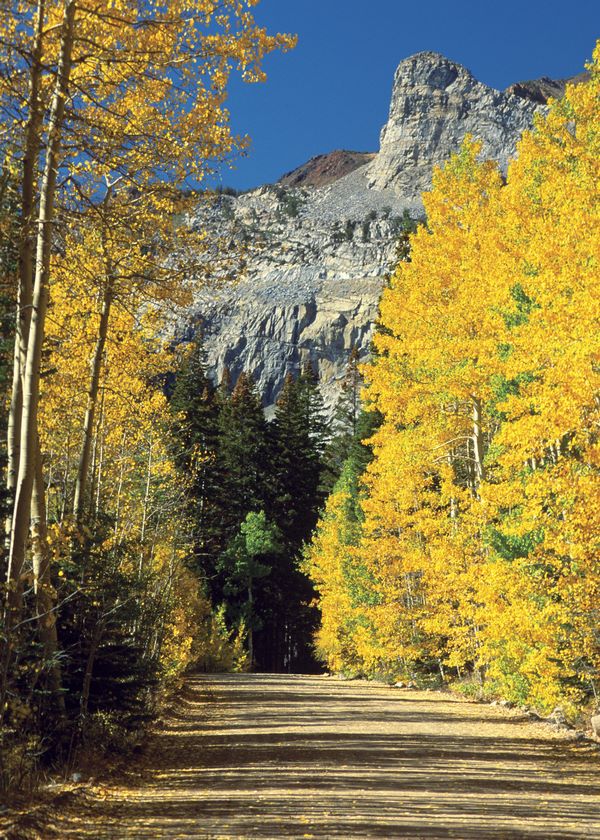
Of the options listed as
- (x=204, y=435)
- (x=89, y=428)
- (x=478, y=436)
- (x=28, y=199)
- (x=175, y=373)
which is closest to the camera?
(x=28, y=199)

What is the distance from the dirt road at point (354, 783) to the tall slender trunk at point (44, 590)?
3.99ft

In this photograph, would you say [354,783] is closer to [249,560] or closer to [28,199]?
[28,199]

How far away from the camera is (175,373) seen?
16.5 metres

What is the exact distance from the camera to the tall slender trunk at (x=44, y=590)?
24.0 ft

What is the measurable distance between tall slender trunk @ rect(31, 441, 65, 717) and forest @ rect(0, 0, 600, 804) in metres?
0.03

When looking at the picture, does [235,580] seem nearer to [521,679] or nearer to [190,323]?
[521,679]

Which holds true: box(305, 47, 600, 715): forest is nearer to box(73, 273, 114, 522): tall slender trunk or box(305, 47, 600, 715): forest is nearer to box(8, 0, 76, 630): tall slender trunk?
box(73, 273, 114, 522): tall slender trunk

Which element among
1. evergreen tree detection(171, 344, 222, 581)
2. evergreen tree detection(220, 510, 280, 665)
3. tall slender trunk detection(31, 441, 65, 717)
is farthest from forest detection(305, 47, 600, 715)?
evergreen tree detection(171, 344, 222, 581)

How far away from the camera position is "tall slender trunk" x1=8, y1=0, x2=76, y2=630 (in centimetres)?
682

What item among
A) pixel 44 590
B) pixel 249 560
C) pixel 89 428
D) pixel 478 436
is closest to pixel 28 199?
pixel 44 590

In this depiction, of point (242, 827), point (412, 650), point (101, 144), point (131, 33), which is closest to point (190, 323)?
point (101, 144)

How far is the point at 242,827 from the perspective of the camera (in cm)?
604

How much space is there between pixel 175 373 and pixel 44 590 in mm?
9463

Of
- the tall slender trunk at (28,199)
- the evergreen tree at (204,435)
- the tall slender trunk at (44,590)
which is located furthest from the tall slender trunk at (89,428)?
the evergreen tree at (204,435)
